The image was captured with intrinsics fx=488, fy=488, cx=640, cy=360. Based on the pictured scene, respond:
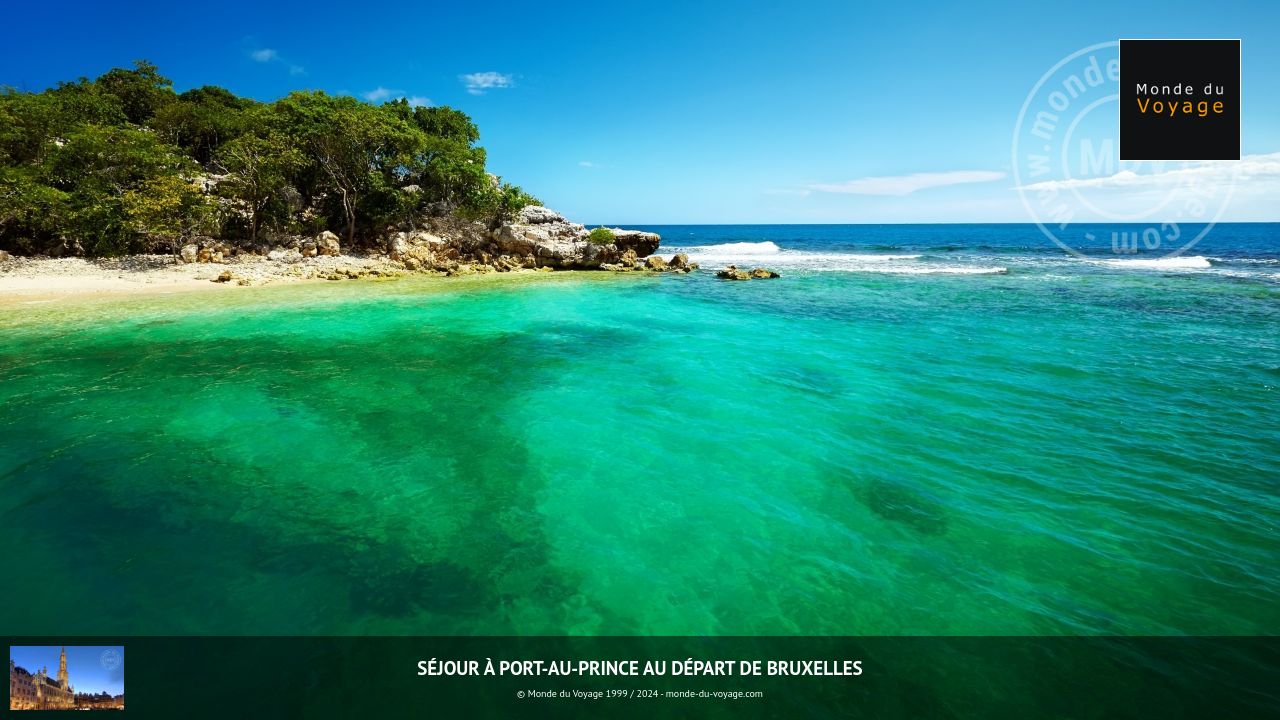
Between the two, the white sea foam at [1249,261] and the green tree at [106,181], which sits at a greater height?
the green tree at [106,181]

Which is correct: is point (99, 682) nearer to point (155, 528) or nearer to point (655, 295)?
point (155, 528)

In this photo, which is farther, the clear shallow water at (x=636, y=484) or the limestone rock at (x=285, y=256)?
the limestone rock at (x=285, y=256)

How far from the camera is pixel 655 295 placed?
28.3m

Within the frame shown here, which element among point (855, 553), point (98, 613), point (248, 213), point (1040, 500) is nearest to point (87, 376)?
point (98, 613)

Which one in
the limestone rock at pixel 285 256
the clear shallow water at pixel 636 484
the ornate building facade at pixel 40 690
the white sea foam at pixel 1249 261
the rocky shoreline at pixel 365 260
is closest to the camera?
the ornate building facade at pixel 40 690

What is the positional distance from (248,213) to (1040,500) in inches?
1749

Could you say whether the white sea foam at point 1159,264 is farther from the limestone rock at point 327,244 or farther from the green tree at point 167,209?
the green tree at point 167,209

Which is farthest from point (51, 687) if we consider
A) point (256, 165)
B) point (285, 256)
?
point (256, 165)

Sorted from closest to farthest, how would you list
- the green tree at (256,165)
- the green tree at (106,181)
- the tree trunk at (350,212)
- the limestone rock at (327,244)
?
the green tree at (106,181)
the green tree at (256,165)
the limestone rock at (327,244)
the tree trunk at (350,212)

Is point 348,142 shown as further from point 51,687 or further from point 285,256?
point 51,687

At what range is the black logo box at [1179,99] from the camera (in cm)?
1165
